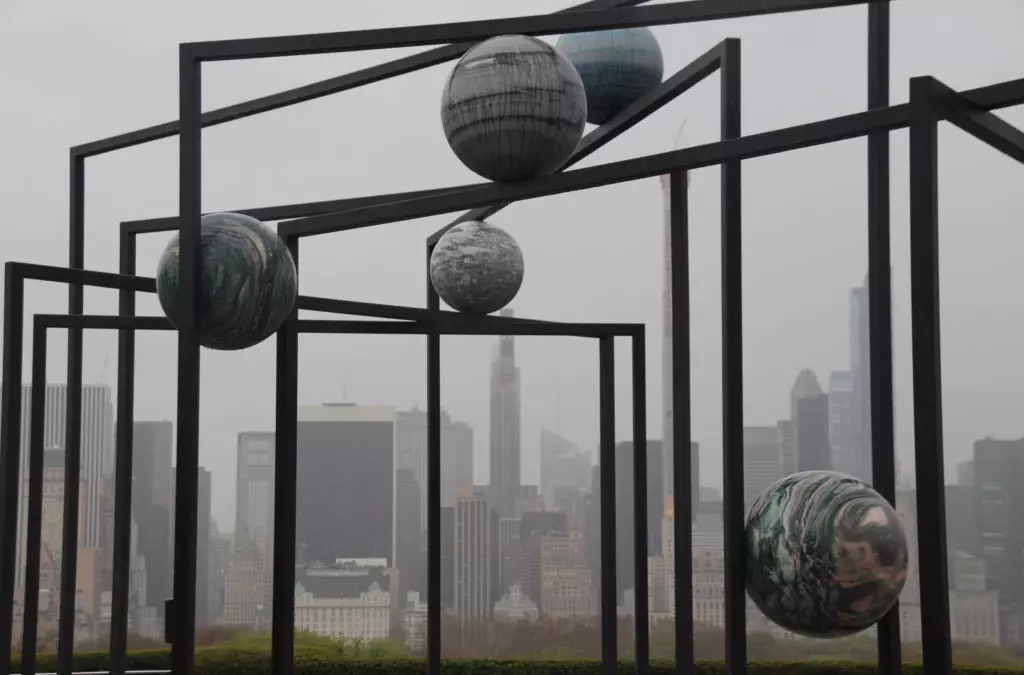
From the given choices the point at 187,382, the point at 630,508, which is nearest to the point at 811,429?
the point at 630,508

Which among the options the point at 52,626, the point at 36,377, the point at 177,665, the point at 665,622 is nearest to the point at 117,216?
the point at 52,626

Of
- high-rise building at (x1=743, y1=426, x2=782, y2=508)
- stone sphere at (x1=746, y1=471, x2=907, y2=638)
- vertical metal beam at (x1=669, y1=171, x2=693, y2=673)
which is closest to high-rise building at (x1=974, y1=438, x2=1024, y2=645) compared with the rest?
high-rise building at (x1=743, y1=426, x2=782, y2=508)

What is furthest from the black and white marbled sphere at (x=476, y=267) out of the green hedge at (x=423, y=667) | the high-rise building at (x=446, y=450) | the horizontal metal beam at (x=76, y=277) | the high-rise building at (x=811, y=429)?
the high-rise building at (x=811, y=429)

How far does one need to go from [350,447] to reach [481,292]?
20.9ft

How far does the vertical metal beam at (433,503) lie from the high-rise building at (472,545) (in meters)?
5.36

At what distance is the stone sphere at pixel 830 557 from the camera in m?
3.62

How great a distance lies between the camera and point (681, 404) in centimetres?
458

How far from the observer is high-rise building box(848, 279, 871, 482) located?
448 inches

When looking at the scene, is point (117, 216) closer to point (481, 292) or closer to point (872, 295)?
point (481, 292)

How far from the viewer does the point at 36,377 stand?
6.69 meters

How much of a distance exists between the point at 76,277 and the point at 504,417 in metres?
6.69

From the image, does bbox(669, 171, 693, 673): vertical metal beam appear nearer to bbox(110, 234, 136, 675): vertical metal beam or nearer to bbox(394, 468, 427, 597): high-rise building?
bbox(110, 234, 136, 675): vertical metal beam

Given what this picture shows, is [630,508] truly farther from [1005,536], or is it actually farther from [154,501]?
[154,501]

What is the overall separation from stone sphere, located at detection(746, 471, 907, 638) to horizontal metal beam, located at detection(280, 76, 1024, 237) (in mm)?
1130
